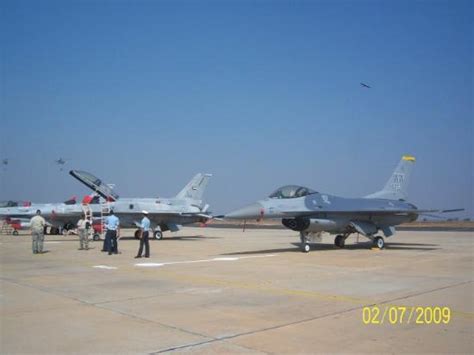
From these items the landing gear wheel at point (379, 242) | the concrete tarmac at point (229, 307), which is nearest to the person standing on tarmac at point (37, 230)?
the concrete tarmac at point (229, 307)

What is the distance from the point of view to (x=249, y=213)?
14.9 m

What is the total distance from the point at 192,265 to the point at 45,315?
21.0 ft

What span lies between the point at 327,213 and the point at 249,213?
3.78 m

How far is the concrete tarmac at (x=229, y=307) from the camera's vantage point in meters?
4.90

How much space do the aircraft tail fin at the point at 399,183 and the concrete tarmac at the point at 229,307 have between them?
9.40 meters

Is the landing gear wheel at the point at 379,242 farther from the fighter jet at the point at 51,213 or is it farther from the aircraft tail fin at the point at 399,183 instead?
the fighter jet at the point at 51,213

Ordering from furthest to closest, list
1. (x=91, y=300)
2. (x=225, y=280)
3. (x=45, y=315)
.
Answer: (x=225, y=280)
(x=91, y=300)
(x=45, y=315)

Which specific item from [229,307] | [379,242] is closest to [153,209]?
[379,242]

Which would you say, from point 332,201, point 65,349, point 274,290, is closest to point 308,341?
point 65,349

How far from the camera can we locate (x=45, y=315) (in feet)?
20.5

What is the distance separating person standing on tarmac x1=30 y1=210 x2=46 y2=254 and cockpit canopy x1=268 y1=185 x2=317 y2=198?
26.5 feet

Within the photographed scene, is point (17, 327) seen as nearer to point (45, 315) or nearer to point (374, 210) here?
point (45, 315)

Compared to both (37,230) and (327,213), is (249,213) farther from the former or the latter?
(37,230)

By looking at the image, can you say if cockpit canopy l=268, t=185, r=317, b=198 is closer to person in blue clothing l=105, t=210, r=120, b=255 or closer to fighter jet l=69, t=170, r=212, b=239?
person in blue clothing l=105, t=210, r=120, b=255
